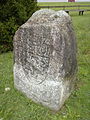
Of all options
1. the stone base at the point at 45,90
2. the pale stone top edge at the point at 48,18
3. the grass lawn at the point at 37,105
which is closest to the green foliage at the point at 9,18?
the grass lawn at the point at 37,105

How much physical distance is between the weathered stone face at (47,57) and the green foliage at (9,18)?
2.56 meters

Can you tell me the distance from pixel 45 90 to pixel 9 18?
354 centimetres

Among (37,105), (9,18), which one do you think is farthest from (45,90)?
(9,18)

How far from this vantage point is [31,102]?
353cm

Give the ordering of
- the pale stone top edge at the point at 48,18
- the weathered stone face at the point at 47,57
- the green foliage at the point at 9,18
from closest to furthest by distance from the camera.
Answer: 1. the weathered stone face at the point at 47,57
2. the pale stone top edge at the point at 48,18
3. the green foliage at the point at 9,18

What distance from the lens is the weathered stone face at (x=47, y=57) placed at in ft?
9.64

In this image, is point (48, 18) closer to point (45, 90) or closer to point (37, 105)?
point (45, 90)

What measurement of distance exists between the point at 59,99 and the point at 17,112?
2.46 feet

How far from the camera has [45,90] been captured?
324 centimetres

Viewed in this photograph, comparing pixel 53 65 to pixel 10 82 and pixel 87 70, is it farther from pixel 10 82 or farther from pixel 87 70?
pixel 87 70

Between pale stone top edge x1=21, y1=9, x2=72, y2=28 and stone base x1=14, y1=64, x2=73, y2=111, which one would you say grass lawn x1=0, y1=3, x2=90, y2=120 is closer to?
stone base x1=14, y1=64, x2=73, y2=111

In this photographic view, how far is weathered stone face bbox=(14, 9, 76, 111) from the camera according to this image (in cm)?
294

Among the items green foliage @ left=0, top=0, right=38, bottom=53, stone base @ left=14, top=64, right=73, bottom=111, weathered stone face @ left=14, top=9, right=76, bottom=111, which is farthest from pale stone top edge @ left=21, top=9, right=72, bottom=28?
green foliage @ left=0, top=0, right=38, bottom=53

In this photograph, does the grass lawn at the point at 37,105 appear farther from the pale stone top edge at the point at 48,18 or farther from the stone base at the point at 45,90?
the pale stone top edge at the point at 48,18
